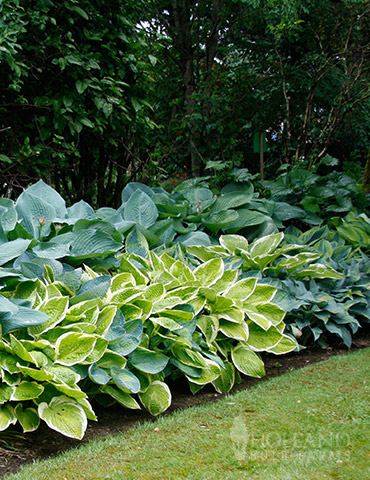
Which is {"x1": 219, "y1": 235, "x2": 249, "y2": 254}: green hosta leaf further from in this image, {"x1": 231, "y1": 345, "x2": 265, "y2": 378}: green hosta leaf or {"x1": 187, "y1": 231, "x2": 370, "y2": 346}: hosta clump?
{"x1": 231, "y1": 345, "x2": 265, "y2": 378}: green hosta leaf

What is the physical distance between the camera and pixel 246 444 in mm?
1973

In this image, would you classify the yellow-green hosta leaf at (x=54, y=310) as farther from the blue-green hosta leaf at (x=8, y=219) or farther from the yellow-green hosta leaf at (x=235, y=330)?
the yellow-green hosta leaf at (x=235, y=330)

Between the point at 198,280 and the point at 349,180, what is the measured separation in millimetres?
3310

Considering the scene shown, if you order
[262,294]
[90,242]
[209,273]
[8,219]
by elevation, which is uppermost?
[8,219]

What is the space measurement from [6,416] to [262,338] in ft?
4.99

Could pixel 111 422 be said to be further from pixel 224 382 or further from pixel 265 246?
pixel 265 246

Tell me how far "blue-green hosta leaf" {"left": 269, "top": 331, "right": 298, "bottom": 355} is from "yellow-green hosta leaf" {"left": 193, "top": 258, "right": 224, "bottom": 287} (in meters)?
0.53

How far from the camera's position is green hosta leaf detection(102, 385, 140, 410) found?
7.61 ft

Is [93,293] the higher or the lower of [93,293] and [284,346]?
the higher

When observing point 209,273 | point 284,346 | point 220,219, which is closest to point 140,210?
point 220,219

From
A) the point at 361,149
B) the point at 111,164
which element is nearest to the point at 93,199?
the point at 111,164

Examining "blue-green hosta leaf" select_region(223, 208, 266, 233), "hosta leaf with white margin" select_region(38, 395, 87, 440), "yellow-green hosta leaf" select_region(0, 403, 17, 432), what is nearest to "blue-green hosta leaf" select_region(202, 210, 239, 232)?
"blue-green hosta leaf" select_region(223, 208, 266, 233)

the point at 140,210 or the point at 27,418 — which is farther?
the point at 140,210

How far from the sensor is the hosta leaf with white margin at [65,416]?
2020 millimetres
